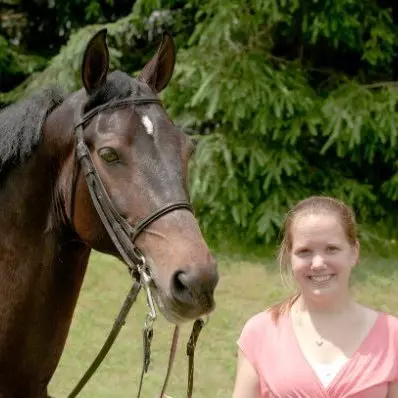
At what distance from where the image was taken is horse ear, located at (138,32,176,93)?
262 centimetres

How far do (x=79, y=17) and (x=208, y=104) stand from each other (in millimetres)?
2943

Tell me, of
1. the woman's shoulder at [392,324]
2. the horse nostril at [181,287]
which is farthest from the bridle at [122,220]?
the woman's shoulder at [392,324]

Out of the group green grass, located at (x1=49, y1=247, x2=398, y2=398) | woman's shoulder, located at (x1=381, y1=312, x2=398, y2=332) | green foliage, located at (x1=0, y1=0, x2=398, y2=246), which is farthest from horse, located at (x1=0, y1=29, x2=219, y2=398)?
green foliage, located at (x1=0, y1=0, x2=398, y2=246)

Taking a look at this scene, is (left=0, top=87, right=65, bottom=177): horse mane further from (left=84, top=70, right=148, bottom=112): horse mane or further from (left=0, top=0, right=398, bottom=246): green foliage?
(left=0, top=0, right=398, bottom=246): green foliage

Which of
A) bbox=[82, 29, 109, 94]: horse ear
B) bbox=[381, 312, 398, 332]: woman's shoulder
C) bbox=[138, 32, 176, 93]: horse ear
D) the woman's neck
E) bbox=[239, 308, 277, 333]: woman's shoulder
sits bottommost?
bbox=[239, 308, 277, 333]: woman's shoulder

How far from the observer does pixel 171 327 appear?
6.19 metres

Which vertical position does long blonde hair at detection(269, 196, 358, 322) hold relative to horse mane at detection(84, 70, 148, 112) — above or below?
below

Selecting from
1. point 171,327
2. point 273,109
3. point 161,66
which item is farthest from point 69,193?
point 273,109

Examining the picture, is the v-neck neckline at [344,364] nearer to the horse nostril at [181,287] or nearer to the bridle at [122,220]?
the horse nostril at [181,287]

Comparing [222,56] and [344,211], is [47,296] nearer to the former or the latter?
[344,211]

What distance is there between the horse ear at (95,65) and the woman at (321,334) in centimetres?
84

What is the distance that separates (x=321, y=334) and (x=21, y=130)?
1.23m

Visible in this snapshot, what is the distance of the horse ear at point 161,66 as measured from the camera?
8.59 feet

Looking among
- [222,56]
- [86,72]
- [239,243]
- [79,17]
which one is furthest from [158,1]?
[86,72]
